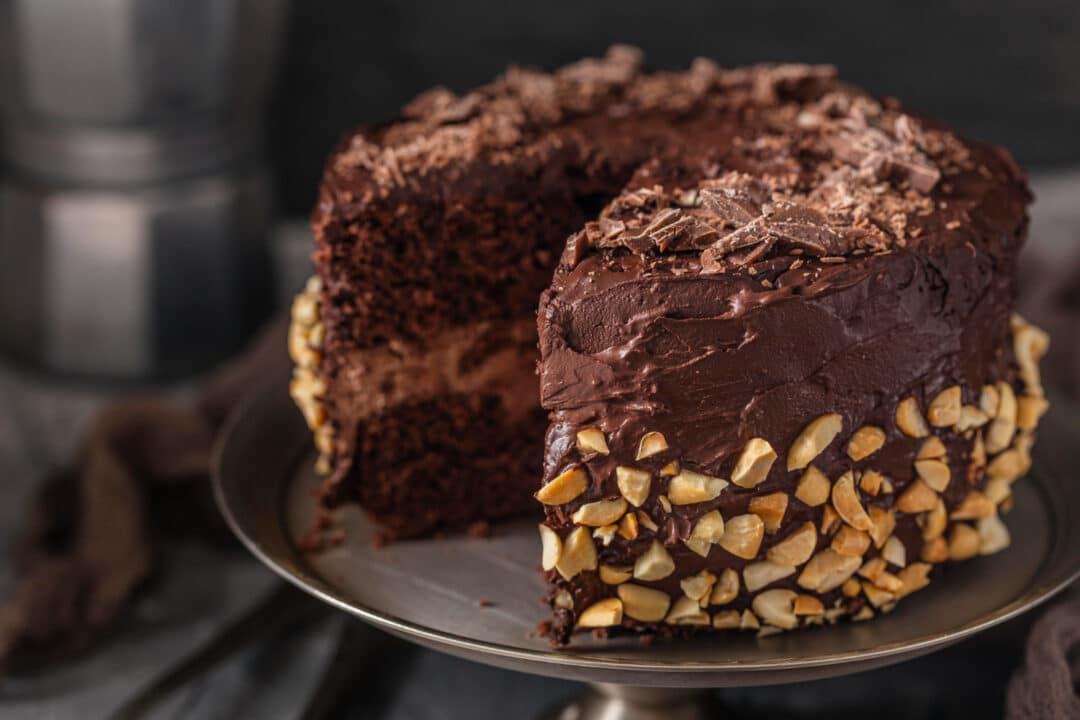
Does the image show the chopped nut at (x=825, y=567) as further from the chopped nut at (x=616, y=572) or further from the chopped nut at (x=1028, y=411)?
the chopped nut at (x=1028, y=411)

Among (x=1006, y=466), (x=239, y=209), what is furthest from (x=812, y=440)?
(x=239, y=209)

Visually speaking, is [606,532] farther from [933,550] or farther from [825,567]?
[933,550]

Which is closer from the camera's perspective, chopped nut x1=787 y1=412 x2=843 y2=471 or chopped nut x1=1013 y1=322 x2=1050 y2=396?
chopped nut x1=787 y1=412 x2=843 y2=471

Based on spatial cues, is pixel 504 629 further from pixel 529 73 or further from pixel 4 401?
pixel 4 401

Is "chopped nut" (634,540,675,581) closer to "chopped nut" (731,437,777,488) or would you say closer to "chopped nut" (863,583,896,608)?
"chopped nut" (731,437,777,488)

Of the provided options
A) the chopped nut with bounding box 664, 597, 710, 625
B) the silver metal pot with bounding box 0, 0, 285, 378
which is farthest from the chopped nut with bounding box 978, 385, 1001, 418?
the silver metal pot with bounding box 0, 0, 285, 378

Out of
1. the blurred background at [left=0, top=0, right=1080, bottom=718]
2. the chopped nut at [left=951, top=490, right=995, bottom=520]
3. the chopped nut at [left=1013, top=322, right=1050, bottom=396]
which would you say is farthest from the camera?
the blurred background at [left=0, top=0, right=1080, bottom=718]
